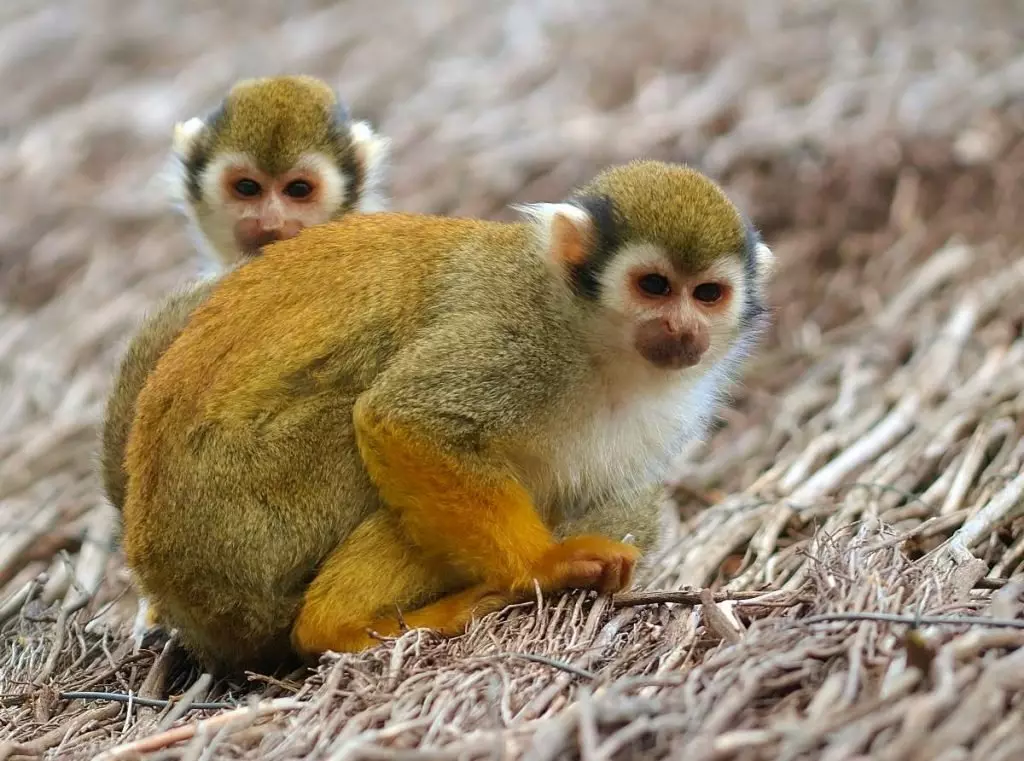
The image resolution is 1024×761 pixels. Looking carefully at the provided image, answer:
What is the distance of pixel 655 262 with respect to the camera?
316cm

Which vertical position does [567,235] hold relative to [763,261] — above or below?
above

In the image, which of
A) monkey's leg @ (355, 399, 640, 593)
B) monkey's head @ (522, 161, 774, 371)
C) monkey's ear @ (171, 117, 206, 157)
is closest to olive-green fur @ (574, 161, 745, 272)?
monkey's head @ (522, 161, 774, 371)

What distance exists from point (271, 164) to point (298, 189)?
0.15 meters

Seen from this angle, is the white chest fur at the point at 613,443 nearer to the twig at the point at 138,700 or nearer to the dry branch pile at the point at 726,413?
the dry branch pile at the point at 726,413

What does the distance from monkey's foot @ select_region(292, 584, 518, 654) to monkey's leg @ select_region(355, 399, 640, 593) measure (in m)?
0.05

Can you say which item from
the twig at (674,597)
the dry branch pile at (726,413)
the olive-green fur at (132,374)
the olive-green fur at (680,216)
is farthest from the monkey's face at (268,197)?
the twig at (674,597)

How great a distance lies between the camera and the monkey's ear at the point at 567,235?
3273 millimetres

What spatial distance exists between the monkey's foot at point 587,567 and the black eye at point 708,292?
2.31 ft

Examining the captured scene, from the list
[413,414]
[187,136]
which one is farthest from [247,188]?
[413,414]

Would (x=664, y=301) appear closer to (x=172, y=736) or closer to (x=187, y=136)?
(x=172, y=736)

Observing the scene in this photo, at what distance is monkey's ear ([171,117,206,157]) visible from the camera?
15.0ft

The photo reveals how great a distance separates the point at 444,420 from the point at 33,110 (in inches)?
238

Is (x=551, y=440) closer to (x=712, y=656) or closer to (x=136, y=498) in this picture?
(x=712, y=656)

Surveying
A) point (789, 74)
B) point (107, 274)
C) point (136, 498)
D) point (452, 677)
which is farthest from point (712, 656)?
point (789, 74)
